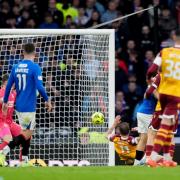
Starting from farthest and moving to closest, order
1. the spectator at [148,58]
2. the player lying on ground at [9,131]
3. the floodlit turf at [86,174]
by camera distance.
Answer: the spectator at [148,58]
the player lying on ground at [9,131]
the floodlit turf at [86,174]

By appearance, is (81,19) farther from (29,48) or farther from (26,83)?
(29,48)

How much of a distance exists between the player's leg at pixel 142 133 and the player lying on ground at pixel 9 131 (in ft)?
5.34

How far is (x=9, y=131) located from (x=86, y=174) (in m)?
4.25

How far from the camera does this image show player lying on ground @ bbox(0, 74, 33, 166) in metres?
16.2

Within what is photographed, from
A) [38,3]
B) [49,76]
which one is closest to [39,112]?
[49,76]

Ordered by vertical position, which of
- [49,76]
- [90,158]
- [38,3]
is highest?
[38,3]

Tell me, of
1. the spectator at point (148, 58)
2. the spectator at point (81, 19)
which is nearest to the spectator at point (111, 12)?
the spectator at point (81, 19)

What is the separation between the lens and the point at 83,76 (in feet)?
Answer: 59.3

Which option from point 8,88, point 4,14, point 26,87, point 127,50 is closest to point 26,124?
point 26,87

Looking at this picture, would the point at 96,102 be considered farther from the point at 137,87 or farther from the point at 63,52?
the point at 137,87

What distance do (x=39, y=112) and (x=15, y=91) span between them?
176cm

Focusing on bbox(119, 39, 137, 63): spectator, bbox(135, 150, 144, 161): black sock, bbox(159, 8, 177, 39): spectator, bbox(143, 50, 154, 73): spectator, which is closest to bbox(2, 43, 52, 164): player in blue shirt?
→ bbox(135, 150, 144, 161): black sock

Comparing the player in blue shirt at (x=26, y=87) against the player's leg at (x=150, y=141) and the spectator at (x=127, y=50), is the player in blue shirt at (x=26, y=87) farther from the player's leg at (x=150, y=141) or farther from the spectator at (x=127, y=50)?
the spectator at (x=127, y=50)

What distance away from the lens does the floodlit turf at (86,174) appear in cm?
1239
